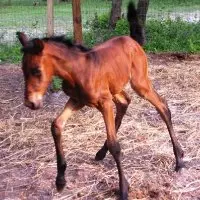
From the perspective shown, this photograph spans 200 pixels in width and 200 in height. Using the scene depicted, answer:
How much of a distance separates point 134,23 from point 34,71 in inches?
70.7

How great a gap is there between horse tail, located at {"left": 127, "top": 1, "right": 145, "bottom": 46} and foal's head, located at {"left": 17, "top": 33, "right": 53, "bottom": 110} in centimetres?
158

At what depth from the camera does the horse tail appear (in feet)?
16.5

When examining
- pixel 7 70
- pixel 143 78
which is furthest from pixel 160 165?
pixel 7 70

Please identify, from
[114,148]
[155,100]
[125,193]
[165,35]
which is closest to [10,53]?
[165,35]

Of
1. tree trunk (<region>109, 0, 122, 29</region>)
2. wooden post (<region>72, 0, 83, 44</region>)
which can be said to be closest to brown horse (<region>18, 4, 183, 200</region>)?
wooden post (<region>72, 0, 83, 44</region>)

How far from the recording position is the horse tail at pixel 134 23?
5.03m

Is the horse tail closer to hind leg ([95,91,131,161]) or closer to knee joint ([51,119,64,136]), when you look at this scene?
hind leg ([95,91,131,161])

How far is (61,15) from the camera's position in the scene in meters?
15.6

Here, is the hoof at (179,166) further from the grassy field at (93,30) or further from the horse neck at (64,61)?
the grassy field at (93,30)

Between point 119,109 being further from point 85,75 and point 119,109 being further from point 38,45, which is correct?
point 38,45

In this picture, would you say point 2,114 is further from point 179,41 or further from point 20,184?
point 179,41

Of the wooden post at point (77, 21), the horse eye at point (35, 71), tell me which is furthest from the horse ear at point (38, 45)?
the wooden post at point (77, 21)

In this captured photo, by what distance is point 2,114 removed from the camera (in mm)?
6582

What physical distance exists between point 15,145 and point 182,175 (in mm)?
1880
